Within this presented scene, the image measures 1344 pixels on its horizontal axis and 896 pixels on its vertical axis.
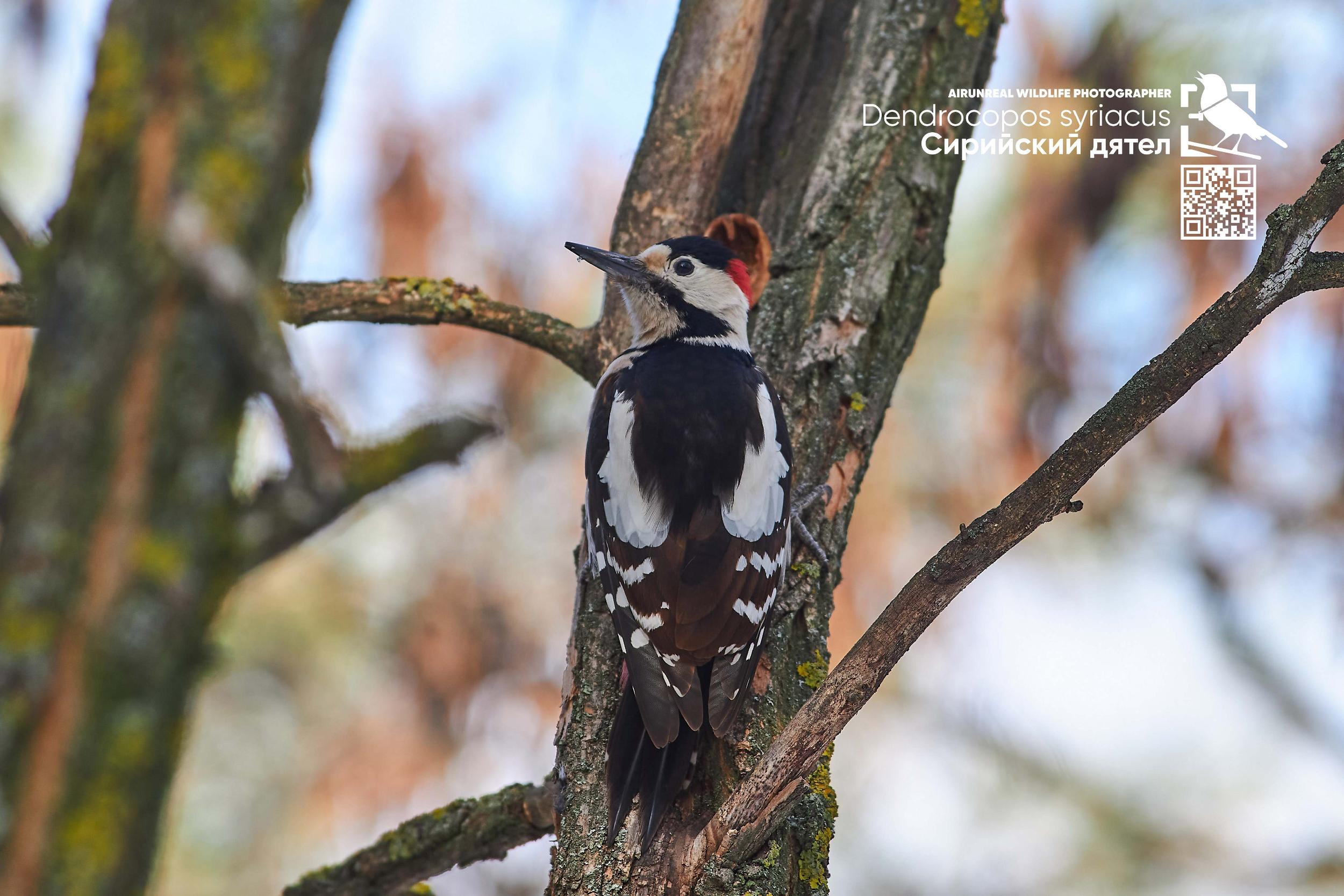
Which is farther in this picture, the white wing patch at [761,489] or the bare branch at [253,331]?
the white wing patch at [761,489]

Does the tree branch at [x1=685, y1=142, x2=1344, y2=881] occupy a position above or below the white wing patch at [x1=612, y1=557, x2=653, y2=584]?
below

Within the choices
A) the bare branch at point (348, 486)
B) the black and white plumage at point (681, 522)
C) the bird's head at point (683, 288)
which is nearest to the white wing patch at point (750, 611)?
the black and white plumage at point (681, 522)

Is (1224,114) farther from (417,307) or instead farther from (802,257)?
(417,307)

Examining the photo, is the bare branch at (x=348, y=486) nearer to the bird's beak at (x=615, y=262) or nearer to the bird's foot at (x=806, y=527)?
the bird's foot at (x=806, y=527)

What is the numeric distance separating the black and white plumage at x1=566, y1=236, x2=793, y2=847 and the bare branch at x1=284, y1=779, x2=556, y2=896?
1.27ft

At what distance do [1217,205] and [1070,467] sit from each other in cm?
317

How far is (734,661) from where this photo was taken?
2066mm

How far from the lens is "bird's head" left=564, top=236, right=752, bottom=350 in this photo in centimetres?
276

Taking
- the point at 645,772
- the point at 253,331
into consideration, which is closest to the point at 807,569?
the point at 645,772

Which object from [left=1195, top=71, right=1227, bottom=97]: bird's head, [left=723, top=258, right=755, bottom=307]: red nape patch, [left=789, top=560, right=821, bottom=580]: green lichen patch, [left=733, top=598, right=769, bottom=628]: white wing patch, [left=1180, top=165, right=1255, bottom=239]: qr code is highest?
[left=1195, top=71, right=1227, bottom=97]: bird's head

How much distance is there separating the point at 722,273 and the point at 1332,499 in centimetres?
308

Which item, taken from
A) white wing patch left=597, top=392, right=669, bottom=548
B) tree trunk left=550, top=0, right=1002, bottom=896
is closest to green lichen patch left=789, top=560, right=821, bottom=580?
tree trunk left=550, top=0, right=1002, bottom=896

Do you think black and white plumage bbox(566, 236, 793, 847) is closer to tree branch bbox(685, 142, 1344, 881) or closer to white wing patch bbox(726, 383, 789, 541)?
white wing patch bbox(726, 383, 789, 541)

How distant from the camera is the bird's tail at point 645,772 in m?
1.87
